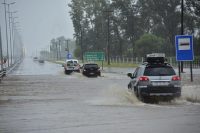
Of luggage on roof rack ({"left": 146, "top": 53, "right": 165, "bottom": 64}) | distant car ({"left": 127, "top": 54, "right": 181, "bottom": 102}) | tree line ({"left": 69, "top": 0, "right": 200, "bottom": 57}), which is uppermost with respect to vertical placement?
tree line ({"left": 69, "top": 0, "right": 200, "bottom": 57})

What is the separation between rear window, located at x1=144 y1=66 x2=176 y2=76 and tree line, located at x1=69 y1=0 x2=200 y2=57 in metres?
69.9

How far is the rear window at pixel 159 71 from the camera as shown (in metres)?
20.8

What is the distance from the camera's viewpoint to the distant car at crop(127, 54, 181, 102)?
67.6 feet

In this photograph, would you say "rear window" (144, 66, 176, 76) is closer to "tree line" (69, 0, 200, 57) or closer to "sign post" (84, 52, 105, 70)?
"sign post" (84, 52, 105, 70)

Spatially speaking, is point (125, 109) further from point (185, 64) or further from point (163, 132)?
point (185, 64)

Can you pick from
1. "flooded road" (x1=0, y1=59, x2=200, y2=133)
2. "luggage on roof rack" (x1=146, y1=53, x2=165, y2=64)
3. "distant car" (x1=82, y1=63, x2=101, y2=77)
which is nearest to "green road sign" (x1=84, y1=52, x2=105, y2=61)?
"distant car" (x1=82, y1=63, x2=101, y2=77)

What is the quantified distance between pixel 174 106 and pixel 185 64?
5472 centimetres

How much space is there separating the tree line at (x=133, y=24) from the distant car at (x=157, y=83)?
230ft

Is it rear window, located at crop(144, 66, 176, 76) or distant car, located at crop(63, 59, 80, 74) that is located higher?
rear window, located at crop(144, 66, 176, 76)

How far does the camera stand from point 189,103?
2062 cm

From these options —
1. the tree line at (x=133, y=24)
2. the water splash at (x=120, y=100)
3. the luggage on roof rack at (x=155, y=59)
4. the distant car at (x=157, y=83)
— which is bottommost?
the water splash at (x=120, y=100)

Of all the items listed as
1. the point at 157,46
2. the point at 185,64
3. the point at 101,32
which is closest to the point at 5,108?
the point at 185,64

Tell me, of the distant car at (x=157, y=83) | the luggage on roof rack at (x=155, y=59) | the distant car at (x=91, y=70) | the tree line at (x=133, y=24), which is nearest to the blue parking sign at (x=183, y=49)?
the luggage on roof rack at (x=155, y=59)

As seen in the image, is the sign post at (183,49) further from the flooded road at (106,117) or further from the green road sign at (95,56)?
the green road sign at (95,56)
